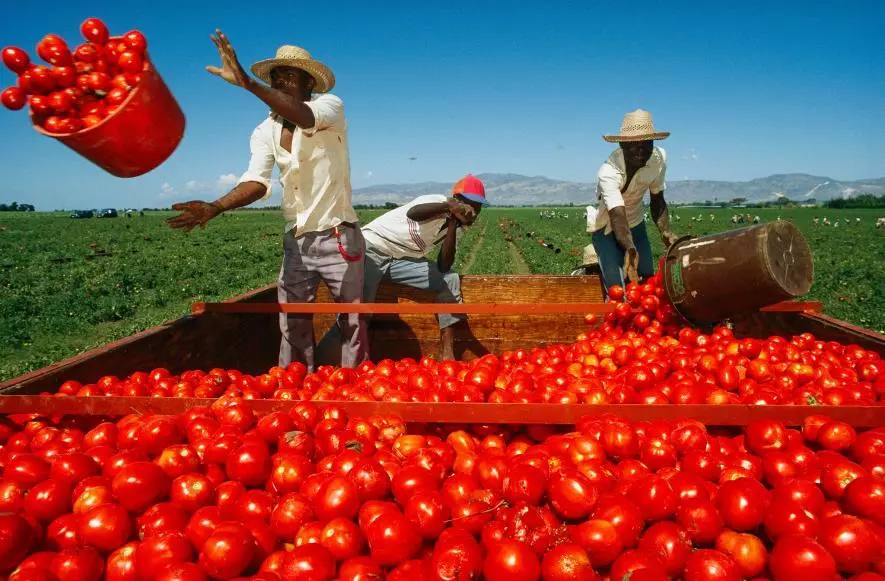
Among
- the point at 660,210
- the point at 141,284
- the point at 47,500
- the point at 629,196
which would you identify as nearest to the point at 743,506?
the point at 47,500

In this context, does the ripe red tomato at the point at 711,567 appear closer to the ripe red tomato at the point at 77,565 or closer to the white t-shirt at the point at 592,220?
the ripe red tomato at the point at 77,565

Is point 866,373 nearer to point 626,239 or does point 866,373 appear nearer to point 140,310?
point 626,239

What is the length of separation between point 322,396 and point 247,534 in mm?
1602

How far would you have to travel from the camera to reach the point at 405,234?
5879 mm

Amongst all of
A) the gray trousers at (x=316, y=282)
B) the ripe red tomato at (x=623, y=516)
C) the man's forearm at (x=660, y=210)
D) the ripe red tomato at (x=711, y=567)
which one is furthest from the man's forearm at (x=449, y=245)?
the ripe red tomato at (x=711, y=567)

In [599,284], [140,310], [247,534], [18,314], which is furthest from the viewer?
[140,310]

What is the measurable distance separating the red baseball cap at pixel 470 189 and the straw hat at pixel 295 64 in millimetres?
1830

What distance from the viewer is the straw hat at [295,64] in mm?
4430

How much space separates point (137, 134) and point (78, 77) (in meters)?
0.61

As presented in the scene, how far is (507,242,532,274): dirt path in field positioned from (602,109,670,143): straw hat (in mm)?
13315

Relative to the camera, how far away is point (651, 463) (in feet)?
7.47

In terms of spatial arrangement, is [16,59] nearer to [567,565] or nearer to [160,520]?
[160,520]

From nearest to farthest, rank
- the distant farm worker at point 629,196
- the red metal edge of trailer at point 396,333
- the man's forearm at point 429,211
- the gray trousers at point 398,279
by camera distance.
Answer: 1. the red metal edge of trailer at point 396,333
2. the distant farm worker at point 629,196
3. the man's forearm at point 429,211
4. the gray trousers at point 398,279

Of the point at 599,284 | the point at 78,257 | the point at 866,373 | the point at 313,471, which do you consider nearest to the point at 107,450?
the point at 313,471
